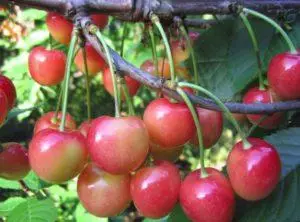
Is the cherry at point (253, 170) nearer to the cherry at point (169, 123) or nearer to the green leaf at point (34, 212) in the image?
the cherry at point (169, 123)

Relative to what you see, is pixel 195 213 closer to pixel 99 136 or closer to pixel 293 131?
pixel 99 136

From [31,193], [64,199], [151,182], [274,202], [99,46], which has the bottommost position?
[64,199]

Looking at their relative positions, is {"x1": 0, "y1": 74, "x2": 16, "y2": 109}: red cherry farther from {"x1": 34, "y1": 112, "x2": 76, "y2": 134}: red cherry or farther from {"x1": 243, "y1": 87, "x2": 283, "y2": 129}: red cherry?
{"x1": 243, "y1": 87, "x2": 283, "y2": 129}: red cherry

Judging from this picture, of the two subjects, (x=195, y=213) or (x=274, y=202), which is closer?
(x=195, y=213)

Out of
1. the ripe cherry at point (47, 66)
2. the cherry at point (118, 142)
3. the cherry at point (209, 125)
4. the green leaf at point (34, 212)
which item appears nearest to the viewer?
the cherry at point (118, 142)

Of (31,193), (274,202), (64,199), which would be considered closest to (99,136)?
(274,202)

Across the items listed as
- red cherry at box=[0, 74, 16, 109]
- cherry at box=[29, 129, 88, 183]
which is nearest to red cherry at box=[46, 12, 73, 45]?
red cherry at box=[0, 74, 16, 109]

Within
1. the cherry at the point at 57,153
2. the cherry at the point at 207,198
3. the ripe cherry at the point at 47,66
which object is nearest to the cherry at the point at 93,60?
the ripe cherry at the point at 47,66
